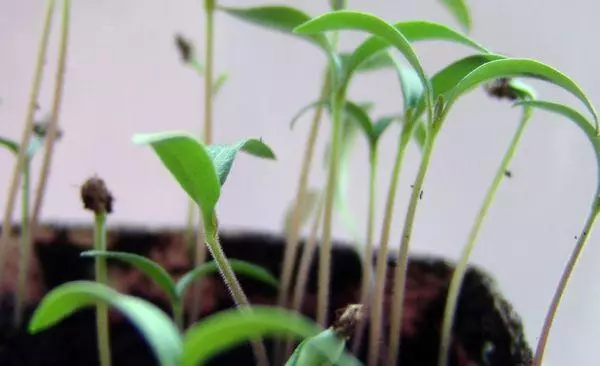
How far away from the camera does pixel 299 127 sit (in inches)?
47.9

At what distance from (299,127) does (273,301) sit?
1.40 feet

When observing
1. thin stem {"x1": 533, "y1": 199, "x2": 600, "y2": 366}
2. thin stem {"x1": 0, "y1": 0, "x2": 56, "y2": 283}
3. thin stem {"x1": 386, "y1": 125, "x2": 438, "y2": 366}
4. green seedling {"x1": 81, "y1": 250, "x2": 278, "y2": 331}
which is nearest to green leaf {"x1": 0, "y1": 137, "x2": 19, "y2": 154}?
Answer: thin stem {"x1": 0, "y1": 0, "x2": 56, "y2": 283}

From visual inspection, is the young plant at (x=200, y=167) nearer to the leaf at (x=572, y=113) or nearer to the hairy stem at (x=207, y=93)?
the leaf at (x=572, y=113)

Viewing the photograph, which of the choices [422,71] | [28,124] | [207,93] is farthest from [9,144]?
[422,71]

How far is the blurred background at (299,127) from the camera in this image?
3.25 ft

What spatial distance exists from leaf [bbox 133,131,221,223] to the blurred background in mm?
536

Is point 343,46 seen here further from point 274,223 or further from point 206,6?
point 206,6

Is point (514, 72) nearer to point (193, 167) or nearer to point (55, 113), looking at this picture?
point (193, 167)

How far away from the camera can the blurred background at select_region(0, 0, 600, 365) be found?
3.25ft

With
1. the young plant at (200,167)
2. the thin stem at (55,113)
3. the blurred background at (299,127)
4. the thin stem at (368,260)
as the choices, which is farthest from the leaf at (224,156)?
the blurred background at (299,127)

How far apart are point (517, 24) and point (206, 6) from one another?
0.52 metres

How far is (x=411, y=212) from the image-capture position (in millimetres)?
545

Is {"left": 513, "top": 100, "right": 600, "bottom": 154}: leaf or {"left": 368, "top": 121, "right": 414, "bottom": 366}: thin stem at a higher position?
{"left": 513, "top": 100, "right": 600, "bottom": 154}: leaf

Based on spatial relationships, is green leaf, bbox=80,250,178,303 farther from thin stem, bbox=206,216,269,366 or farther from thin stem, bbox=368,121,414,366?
thin stem, bbox=368,121,414,366
